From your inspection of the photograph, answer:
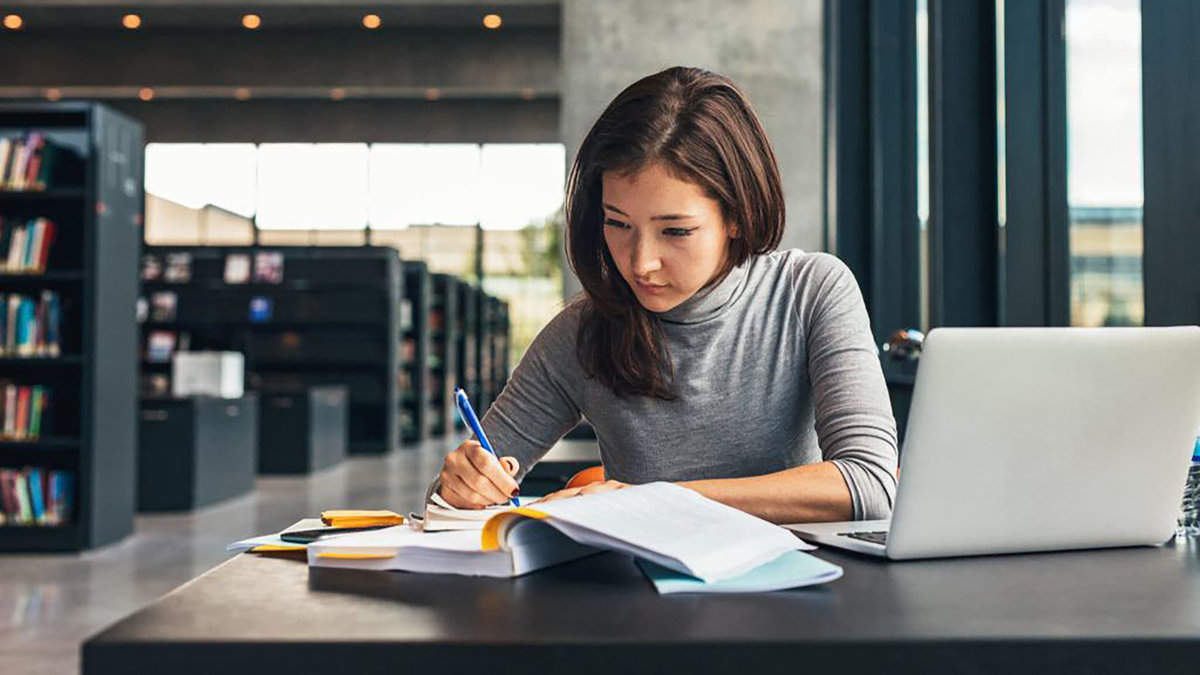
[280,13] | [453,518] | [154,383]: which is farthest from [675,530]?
[280,13]

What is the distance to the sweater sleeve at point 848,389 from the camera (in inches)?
56.1

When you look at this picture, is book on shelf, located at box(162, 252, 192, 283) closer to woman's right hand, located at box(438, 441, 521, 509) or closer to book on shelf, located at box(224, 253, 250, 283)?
book on shelf, located at box(224, 253, 250, 283)

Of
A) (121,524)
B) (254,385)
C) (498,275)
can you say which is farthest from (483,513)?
(498,275)

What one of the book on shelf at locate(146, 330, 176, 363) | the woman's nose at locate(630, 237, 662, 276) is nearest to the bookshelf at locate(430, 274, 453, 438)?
the book on shelf at locate(146, 330, 176, 363)

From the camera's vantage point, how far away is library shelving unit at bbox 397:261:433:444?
12234 millimetres

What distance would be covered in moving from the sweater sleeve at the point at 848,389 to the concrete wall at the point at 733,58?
396 centimetres

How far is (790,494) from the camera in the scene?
4.43 feet

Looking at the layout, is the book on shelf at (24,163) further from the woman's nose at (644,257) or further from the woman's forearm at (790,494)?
the woman's forearm at (790,494)

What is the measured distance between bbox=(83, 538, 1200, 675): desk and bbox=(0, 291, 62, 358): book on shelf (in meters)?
4.95

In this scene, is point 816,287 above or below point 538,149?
below

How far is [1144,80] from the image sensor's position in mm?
2182

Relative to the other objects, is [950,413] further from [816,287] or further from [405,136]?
[405,136]

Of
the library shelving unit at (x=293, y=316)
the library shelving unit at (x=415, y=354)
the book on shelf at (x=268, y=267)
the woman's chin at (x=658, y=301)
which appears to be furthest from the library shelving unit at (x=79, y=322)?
the library shelving unit at (x=415, y=354)

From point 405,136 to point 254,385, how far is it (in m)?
5.61
